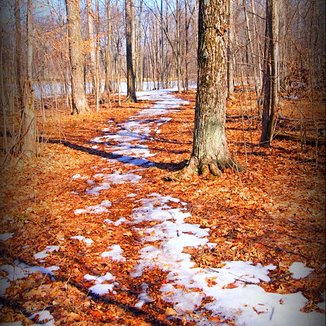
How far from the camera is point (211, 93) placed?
5.74 meters

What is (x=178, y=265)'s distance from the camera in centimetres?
345

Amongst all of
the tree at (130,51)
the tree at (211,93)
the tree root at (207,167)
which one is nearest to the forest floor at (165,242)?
the tree root at (207,167)

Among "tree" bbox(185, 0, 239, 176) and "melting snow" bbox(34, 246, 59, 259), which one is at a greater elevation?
"tree" bbox(185, 0, 239, 176)

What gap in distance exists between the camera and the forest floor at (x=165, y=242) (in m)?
2.79

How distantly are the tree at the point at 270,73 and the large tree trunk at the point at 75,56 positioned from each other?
10285 mm

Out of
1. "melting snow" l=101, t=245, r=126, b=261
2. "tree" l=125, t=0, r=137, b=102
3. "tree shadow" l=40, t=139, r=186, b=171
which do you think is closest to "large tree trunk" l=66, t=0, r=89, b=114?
"tree" l=125, t=0, r=137, b=102

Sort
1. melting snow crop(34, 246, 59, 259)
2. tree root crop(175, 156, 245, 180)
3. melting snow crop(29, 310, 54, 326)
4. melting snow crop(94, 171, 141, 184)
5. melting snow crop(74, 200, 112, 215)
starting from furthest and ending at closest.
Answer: melting snow crop(94, 171, 141, 184) → tree root crop(175, 156, 245, 180) → melting snow crop(74, 200, 112, 215) → melting snow crop(34, 246, 59, 259) → melting snow crop(29, 310, 54, 326)

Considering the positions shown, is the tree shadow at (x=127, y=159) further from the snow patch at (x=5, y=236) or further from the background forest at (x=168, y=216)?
the snow patch at (x=5, y=236)

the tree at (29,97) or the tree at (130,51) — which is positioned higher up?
the tree at (130,51)

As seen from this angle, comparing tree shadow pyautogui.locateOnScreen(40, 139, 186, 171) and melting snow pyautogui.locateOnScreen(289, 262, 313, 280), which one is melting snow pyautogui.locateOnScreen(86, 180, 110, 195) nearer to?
tree shadow pyautogui.locateOnScreen(40, 139, 186, 171)

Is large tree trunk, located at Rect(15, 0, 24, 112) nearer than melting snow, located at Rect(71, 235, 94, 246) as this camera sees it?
No

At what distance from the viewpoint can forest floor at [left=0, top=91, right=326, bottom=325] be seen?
2789 millimetres

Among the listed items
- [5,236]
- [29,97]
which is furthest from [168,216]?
[29,97]

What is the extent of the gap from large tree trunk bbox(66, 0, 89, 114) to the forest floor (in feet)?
26.7
